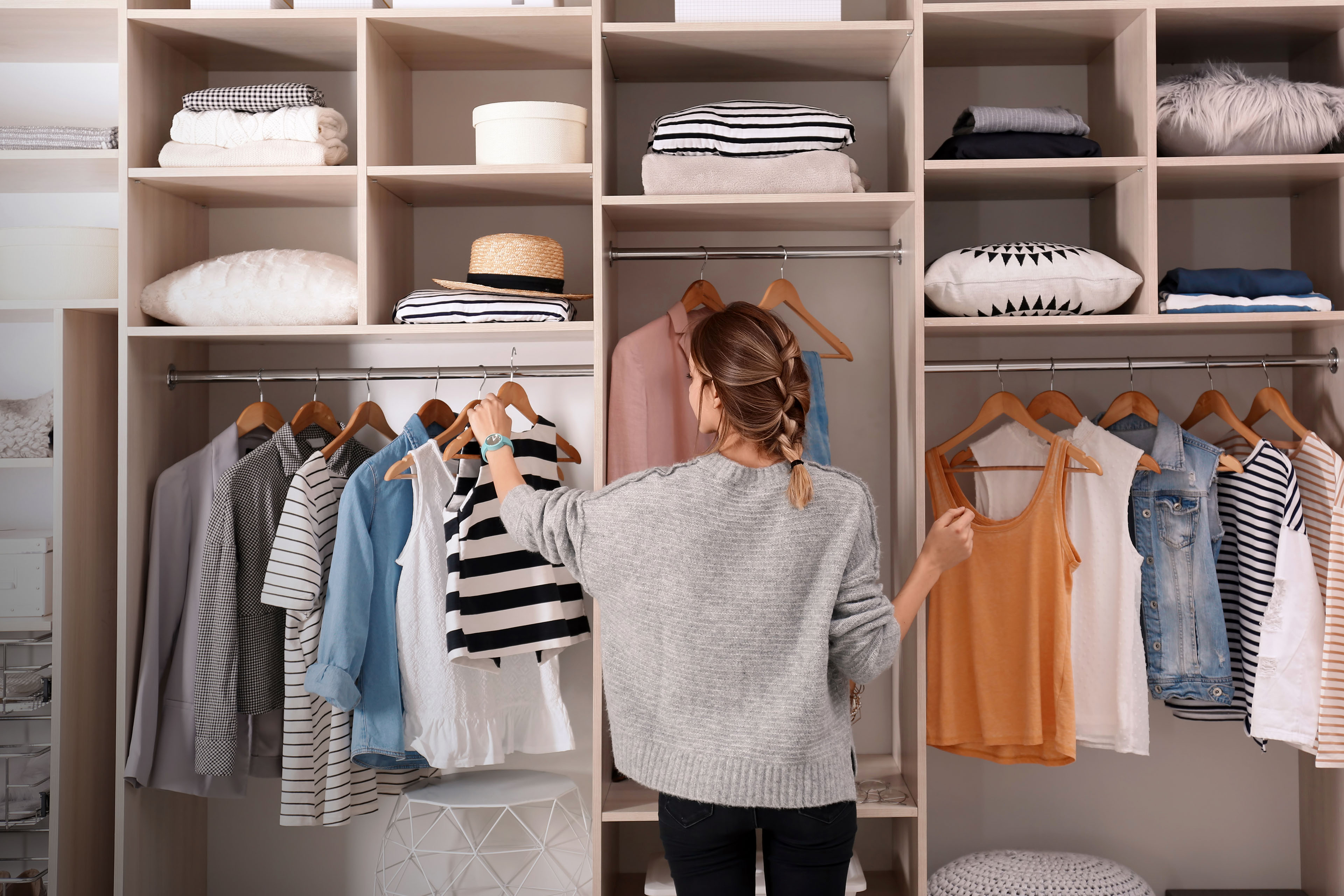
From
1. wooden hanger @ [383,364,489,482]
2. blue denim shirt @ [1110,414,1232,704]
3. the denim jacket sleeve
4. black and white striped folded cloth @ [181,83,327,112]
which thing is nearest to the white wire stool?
the denim jacket sleeve

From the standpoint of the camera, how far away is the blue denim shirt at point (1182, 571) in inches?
82.7

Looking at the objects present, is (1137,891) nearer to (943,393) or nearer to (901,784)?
(901,784)

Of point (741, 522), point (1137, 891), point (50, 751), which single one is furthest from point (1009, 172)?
point (50, 751)

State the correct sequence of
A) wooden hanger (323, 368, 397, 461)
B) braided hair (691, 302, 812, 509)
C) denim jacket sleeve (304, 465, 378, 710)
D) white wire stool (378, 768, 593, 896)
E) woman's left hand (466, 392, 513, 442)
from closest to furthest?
braided hair (691, 302, 812, 509)
woman's left hand (466, 392, 513, 442)
denim jacket sleeve (304, 465, 378, 710)
wooden hanger (323, 368, 397, 461)
white wire stool (378, 768, 593, 896)

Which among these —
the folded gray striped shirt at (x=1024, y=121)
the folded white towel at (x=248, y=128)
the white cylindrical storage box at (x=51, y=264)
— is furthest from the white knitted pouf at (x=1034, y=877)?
the white cylindrical storage box at (x=51, y=264)

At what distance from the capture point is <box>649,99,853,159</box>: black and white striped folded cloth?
6.83 ft

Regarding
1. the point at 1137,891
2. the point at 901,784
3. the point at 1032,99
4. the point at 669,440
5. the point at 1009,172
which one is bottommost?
the point at 1137,891

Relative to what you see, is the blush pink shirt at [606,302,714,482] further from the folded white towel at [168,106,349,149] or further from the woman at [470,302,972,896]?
the folded white towel at [168,106,349,149]

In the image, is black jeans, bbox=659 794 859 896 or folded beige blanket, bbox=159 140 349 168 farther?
folded beige blanket, bbox=159 140 349 168

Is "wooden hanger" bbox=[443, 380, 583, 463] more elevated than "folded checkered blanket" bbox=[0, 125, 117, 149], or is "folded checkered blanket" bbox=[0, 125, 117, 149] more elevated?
"folded checkered blanket" bbox=[0, 125, 117, 149]

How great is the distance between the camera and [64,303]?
210cm

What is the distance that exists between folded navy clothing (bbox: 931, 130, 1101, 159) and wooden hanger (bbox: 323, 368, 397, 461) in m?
1.54

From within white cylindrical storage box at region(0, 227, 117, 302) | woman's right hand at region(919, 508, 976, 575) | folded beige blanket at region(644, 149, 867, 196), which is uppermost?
folded beige blanket at region(644, 149, 867, 196)

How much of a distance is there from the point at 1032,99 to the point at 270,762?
258 centimetres
